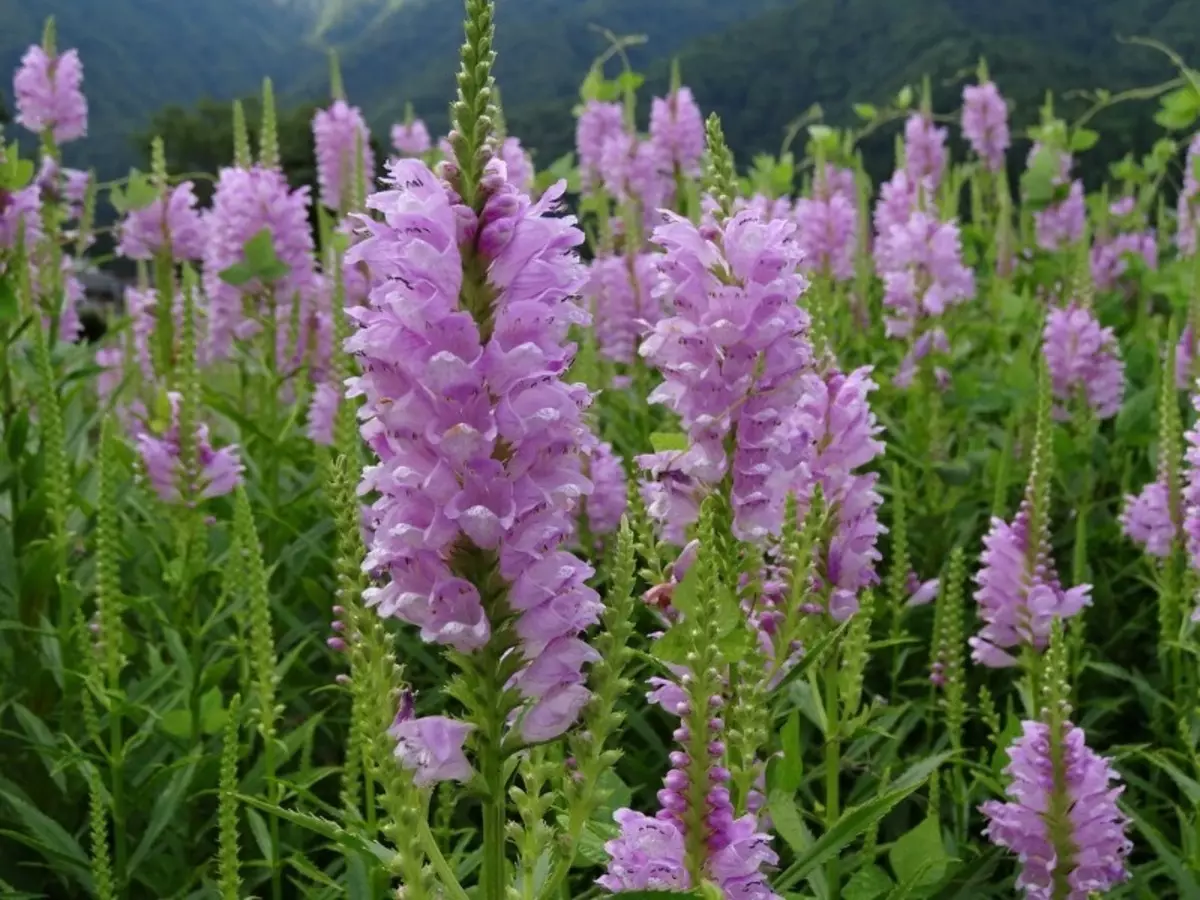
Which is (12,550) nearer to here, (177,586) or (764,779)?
(177,586)

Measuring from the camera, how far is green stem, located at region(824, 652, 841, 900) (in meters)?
2.29

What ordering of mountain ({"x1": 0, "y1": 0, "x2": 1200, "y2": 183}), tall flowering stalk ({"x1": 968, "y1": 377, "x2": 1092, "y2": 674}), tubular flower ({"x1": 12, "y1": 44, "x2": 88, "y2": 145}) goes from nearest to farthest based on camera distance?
tall flowering stalk ({"x1": 968, "y1": 377, "x2": 1092, "y2": 674})
tubular flower ({"x1": 12, "y1": 44, "x2": 88, "y2": 145})
mountain ({"x1": 0, "y1": 0, "x2": 1200, "y2": 183})

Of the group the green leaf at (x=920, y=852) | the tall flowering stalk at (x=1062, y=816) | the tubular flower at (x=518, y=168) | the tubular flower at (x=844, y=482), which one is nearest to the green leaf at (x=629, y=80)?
the tubular flower at (x=518, y=168)

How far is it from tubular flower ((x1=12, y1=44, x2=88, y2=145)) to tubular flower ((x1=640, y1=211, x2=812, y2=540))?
4157 millimetres

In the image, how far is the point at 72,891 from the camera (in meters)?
2.97

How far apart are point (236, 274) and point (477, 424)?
3.67 metres

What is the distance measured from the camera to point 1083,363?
5.04 metres

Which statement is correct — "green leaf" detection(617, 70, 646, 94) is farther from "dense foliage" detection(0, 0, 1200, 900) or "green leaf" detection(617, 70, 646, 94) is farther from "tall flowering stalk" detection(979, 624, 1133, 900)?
"tall flowering stalk" detection(979, 624, 1133, 900)

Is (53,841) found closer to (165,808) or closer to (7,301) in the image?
(165,808)

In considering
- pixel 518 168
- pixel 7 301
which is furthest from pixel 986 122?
pixel 7 301

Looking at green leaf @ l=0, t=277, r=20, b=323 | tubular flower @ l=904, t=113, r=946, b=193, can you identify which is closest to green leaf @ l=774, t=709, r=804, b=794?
green leaf @ l=0, t=277, r=20, b=323

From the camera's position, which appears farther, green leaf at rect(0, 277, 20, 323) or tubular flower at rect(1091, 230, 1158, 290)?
tubular flower at rect(1091, 230, 1158, 290)

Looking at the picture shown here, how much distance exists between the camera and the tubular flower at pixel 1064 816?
96.9 inches

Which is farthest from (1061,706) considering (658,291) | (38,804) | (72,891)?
(38,804)
